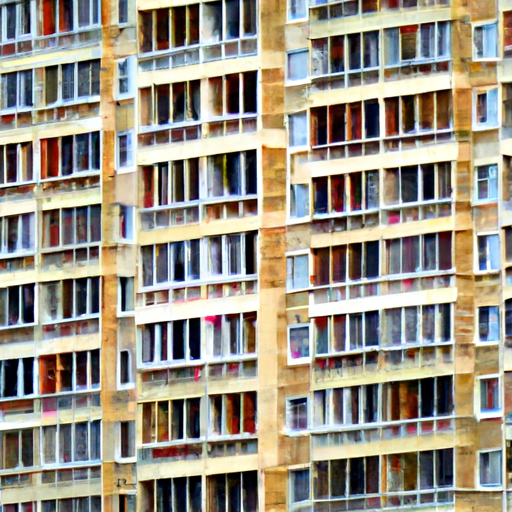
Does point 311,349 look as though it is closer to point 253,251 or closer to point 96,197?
point 253,251

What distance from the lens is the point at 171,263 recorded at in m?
62.2

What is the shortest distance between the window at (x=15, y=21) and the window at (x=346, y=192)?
392 inches

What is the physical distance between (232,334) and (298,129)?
5.73 metres

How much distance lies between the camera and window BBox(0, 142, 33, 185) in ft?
211

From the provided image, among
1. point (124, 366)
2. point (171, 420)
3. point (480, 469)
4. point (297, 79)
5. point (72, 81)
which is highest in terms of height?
point (72, 81)

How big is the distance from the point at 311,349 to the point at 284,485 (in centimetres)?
363

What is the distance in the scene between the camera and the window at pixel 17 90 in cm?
6456

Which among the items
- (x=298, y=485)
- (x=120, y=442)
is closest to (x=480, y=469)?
(x=298, y=485)

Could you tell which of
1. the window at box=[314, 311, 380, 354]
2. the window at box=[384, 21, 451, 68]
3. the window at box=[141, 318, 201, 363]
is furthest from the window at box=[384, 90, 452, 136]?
the window at box=[141, 318, 201, 363]

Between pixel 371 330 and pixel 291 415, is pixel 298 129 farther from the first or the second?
pixel 291 415

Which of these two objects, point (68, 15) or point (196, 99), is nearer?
point (196, 99)

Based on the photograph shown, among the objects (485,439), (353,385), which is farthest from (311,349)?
(485,439)

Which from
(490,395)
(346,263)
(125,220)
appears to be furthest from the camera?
(125,220)

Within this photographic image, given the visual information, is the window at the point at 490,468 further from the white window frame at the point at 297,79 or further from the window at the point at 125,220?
the window at the point at 125,220
